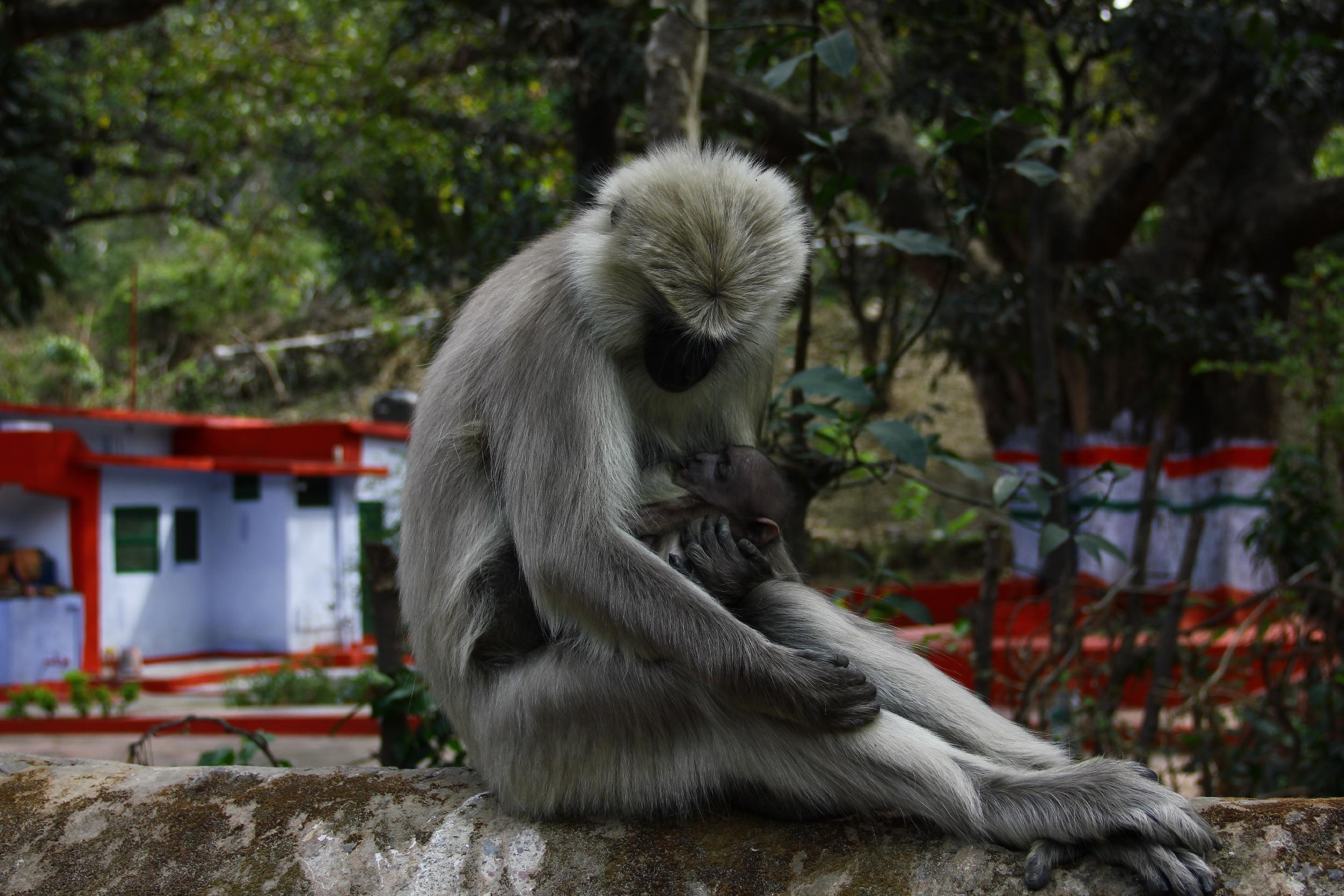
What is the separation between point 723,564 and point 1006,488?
144 cm

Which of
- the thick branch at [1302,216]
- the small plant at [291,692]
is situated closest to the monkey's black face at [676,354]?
the thick branch at [1302,216]

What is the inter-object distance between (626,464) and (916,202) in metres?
6.72

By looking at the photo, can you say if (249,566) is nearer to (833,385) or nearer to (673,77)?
(673,77)

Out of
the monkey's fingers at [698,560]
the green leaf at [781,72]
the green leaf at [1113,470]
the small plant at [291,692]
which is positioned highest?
the green leaf at [781,72]

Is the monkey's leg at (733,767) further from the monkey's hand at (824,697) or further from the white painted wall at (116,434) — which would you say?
the white painted wall at (116,434)

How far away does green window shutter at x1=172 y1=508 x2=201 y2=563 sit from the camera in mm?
13796

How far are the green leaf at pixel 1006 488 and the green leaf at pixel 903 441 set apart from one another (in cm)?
30

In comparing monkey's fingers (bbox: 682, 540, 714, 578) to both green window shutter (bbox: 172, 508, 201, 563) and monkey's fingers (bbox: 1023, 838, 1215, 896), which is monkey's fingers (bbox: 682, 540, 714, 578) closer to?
monkey's fingers (bbox: 1023, 838, 1215, 896)

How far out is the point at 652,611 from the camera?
215 cm

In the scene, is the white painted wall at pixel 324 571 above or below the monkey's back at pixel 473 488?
below

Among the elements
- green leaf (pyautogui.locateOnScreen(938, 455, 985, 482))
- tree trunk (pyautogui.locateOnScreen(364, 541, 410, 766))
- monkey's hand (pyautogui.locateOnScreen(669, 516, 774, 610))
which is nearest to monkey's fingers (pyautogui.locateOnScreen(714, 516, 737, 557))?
monkey's hand (pyautogui.locateOnScreen(669, 516, 774, 610))

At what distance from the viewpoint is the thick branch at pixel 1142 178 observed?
7996 mm

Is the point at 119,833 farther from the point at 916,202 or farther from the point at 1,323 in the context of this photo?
the point at 1,323

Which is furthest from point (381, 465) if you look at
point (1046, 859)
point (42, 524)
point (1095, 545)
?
point (1046, 859)
